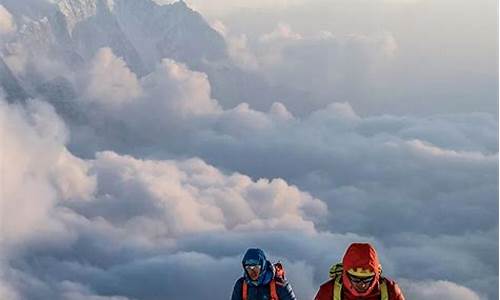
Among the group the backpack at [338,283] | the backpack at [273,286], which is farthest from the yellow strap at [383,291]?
the backpack at [273,286]

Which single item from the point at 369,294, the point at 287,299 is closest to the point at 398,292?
the point at 369,294

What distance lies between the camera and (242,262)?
59.6 feet

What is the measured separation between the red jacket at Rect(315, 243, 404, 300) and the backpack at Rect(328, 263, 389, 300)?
0.05 meters

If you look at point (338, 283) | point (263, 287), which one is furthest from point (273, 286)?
point (338, 283)

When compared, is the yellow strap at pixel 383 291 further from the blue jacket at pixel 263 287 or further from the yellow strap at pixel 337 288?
the blue jacket at pixel 263 287

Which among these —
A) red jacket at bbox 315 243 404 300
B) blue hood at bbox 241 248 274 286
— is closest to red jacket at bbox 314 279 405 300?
red jacket at bbox 315 243 404 300

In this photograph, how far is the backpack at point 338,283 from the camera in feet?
50.0

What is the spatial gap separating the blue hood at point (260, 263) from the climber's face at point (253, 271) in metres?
0.08

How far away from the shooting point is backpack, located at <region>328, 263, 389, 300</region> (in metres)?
15.2

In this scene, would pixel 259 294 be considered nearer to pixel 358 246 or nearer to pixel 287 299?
pixel 287 299

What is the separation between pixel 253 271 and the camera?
1830 cm

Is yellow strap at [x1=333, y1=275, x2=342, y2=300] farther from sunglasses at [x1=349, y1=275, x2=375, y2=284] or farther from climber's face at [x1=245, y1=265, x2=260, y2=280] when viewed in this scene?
climber's face at [x1=245, y1=265, x2=260, y2=280]

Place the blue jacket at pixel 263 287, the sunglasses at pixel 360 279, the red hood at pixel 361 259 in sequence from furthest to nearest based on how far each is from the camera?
1. the blue jacket at pixel 263 287
2. the sunglasses at pixel 360 279
3. the red hood at pixel 361 259

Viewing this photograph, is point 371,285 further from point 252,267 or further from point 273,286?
point 273,286
